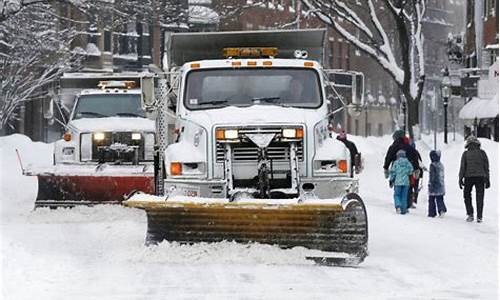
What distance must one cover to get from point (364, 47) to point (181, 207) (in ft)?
85.1

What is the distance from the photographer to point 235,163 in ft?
43.6

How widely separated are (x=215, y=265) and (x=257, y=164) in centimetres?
155

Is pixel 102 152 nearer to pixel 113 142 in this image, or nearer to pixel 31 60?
pixel 113 142

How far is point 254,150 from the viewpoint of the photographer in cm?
1327

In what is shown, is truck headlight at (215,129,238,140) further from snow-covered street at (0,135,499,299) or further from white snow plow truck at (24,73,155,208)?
white snow plow truck at (24,73,155,208)

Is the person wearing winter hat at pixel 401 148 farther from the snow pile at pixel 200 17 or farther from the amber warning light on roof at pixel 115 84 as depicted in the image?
the snow pile at pixel 200 17

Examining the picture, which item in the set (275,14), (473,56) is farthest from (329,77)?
(275,14)

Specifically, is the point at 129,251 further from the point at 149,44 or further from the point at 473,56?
the point at 149,44

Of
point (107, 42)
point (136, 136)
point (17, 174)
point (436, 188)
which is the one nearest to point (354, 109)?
point (436, 188)

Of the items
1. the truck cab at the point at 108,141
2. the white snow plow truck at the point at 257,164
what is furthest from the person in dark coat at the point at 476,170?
the truck cab at the point at 108,141

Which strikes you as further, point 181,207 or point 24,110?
point 24,110

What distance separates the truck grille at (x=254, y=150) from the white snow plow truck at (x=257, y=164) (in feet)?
0.04

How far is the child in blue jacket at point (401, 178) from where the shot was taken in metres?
20.0

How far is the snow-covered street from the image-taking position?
34.2 feet
